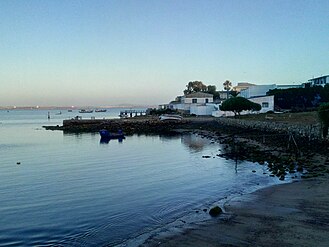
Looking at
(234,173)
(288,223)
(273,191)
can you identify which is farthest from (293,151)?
(288,223)

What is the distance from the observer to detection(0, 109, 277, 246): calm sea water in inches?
548

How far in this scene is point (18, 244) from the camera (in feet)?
41.7

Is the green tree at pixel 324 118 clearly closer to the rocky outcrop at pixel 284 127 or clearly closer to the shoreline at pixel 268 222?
the rocky outcrop at pixel 284 127

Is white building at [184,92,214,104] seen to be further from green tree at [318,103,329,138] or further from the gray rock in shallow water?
the gray rock in shallow water

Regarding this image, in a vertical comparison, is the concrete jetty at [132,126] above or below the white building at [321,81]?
below

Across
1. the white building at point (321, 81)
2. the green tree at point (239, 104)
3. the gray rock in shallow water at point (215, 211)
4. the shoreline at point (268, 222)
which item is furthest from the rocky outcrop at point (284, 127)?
the white building at point (321, 81)

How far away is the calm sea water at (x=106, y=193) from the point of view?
13922 millimetres

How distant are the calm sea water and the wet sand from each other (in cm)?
157

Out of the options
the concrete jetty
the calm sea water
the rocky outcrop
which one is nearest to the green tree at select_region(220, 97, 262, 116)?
the rocky outcrop

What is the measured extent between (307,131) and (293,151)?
12.9ft

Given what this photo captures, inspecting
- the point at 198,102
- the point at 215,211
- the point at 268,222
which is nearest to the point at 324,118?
the point at 215,211

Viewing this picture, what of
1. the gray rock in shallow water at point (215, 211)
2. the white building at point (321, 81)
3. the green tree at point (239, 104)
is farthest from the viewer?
the white building at point (321, 81)

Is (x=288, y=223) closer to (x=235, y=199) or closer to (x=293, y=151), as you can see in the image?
(x=235, y=199)

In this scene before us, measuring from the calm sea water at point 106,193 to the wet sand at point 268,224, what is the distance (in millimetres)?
1565
